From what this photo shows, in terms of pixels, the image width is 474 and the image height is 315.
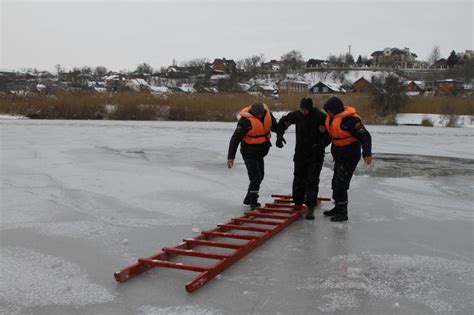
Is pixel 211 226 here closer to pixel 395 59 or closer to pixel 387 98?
pixel 387 98

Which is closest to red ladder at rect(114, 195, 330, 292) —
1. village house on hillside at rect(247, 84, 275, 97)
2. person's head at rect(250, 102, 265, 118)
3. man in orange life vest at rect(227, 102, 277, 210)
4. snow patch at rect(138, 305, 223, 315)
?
snow patch at rect(138, 305, 223, 315)

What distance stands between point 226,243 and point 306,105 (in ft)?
6.58

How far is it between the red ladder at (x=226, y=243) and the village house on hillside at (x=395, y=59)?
133 metres

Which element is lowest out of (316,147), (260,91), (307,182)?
(307,182)

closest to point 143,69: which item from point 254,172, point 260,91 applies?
point 260,91

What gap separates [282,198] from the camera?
639 centimetres

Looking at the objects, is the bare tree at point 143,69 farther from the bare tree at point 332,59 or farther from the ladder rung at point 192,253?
the ladder rung at point 192,253

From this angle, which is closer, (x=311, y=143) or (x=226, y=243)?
(x=226, y=243)

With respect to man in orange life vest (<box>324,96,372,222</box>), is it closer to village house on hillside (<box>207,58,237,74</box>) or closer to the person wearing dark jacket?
the person wearing dark jacket

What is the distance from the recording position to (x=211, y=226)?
526 centimetres

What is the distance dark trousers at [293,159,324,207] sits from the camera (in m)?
5.61

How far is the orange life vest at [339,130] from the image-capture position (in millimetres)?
5328

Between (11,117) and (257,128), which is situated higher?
(257,128)

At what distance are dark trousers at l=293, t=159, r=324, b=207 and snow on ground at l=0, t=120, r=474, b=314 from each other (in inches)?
11.1
